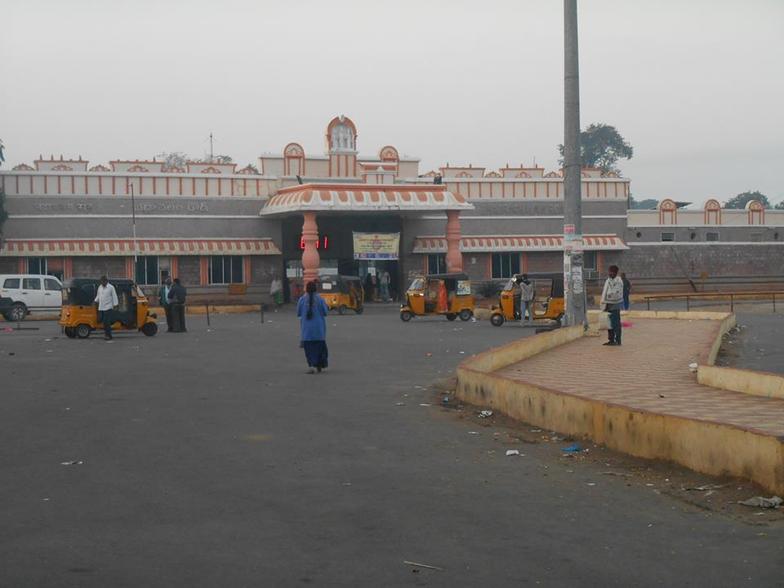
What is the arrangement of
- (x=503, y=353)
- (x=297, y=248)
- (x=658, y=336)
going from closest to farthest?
(x=503, y=353) → (x=658, y=336) → (x=297, y=248)

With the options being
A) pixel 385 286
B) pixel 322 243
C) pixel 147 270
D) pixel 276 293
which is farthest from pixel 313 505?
pixel 385 286

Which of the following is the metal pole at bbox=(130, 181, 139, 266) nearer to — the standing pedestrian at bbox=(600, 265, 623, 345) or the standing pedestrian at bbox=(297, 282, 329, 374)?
the standing pedestrian at bbox=(600, 265, 623, 345)

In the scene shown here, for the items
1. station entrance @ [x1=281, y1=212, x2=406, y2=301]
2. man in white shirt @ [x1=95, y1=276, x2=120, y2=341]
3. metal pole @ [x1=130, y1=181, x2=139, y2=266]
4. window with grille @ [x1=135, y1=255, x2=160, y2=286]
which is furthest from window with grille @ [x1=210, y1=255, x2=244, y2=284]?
man in white shirt @ [x1=95, y1=276, x2=120, y2=341]

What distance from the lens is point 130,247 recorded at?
4569 cm

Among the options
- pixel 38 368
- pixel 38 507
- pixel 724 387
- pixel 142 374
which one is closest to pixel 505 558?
pixel 38 507

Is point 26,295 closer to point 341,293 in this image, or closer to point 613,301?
point 341,293

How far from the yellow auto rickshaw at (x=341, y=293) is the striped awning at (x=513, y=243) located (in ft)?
32.1

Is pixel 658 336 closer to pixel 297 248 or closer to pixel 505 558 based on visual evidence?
pixel 505 558

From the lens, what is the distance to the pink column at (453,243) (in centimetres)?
4594

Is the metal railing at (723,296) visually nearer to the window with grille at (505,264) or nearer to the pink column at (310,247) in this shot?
the window with grille at (505,264)

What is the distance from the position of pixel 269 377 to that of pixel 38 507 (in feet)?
29.5

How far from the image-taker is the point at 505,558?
228 inches

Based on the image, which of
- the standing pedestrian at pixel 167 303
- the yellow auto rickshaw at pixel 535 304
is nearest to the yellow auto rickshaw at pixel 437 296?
the yellow auto rickshaw at pixel 535 304

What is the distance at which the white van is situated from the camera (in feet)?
121
